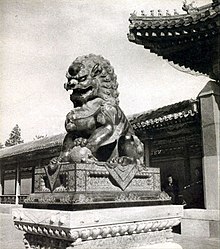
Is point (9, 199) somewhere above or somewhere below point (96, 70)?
below

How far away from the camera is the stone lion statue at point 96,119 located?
2400 mm

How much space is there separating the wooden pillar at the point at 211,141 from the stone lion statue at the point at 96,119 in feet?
13.2

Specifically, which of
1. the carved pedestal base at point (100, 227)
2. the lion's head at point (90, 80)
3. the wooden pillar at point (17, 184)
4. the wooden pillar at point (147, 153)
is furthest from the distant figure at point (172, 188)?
the wooden pillar at point (17, 184)

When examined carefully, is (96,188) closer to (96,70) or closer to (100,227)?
(100,227)

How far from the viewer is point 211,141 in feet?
20.9

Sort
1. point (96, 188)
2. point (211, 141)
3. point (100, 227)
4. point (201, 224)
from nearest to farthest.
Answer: point (100, 227), point (96, 188), point (201, 224), point (211, 141)

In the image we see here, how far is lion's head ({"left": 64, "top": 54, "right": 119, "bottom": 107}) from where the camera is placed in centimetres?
246

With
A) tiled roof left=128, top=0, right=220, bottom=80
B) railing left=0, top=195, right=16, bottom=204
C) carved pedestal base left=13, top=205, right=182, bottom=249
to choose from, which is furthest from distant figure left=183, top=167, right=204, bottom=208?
railing left=0, top=195, right=16, bottom=204

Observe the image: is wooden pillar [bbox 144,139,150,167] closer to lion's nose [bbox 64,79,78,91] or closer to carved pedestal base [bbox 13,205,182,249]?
carved pedestal base [bbox 13,205,182,249]

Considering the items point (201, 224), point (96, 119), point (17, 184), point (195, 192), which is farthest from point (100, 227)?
point (17, 184)

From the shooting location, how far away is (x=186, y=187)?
765cm

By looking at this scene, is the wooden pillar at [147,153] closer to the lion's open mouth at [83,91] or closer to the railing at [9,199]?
the lion's open mouth at [83,91]

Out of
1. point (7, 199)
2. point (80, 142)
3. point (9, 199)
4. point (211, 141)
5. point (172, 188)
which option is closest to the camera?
point (80, 142)

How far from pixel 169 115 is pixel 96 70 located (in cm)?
499
